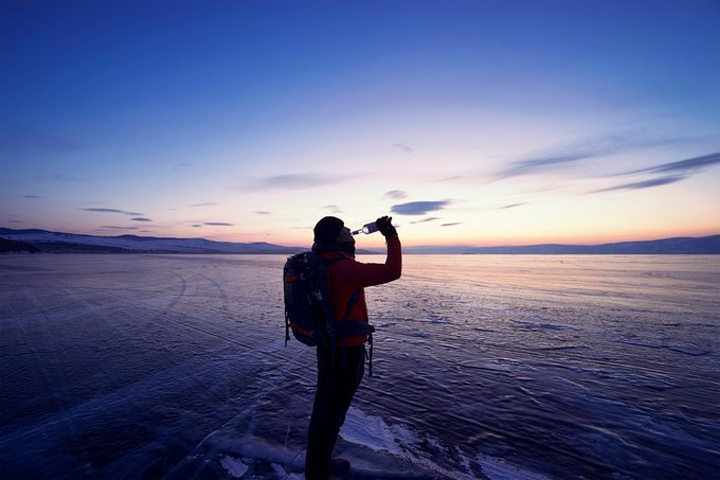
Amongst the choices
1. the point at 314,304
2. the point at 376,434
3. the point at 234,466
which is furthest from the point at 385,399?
the point at 314,304

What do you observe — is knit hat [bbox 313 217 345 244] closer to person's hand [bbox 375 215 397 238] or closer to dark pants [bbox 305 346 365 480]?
person's hand [bbox 375 215 397 238]

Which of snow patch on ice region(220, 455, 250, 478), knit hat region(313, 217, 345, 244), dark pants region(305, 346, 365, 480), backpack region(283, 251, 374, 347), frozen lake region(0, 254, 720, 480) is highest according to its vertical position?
knit hat region(313, 217, 345, 244)

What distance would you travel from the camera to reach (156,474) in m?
3.39

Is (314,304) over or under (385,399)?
over

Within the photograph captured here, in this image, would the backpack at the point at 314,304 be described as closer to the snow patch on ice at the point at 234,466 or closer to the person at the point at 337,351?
the person at the point at 337,351

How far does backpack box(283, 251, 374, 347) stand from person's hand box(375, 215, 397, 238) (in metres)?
0.54

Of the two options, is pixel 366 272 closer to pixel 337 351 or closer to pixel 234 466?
pixel 337 351

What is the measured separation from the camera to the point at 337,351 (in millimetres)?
3045

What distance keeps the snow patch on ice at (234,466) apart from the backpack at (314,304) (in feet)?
5.32

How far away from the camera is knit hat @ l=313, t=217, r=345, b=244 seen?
3068mm

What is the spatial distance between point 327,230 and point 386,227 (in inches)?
22.7

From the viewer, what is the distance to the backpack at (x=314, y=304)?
2.93m

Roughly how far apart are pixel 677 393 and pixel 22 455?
8.79m

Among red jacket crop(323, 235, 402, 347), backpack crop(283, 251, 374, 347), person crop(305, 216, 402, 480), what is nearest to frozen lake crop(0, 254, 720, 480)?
person crop(305, 216, 402, 480)
